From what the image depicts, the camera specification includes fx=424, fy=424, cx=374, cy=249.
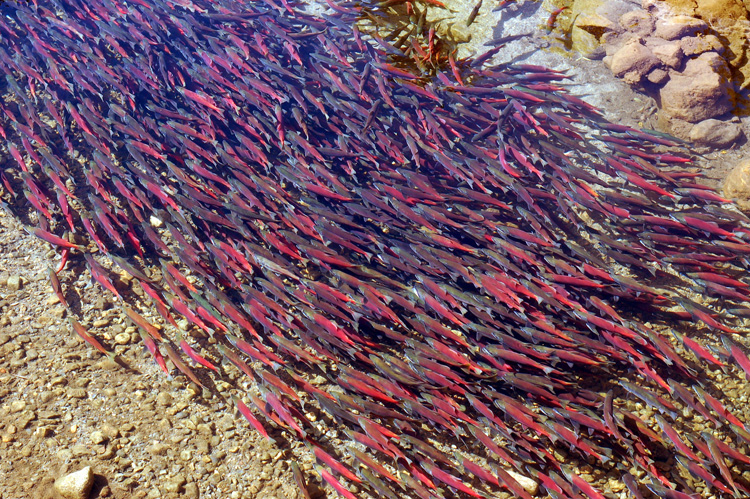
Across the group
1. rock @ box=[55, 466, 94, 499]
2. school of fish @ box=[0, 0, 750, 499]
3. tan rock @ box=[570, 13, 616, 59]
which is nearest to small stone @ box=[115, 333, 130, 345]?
school of fish @ box=[0, 0, 750, 499]

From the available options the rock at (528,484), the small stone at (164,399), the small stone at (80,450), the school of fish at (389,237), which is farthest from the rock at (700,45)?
the small stone at (80,450)

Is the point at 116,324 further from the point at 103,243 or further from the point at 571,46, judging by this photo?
the point at 571,46

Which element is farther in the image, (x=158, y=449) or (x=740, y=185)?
(x=740, y=185)

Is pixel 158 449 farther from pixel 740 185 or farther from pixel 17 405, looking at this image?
pixel 740 185

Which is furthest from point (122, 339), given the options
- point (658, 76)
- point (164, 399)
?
point (658, 76)

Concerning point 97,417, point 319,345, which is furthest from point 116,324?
point 319,345

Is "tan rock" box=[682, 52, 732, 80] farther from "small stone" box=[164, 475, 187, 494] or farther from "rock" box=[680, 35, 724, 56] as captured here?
"small stone" box=[164, 475, 187, 494]
